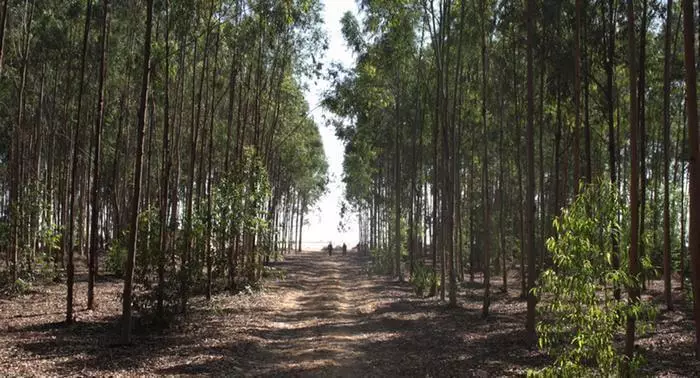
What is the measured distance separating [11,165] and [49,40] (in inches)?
239

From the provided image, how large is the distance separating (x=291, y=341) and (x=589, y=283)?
27.8 feet

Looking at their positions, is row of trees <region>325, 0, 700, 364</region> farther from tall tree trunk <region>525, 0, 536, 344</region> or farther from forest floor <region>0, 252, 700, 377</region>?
forest floor <region>0, 252, 700, 377</region>

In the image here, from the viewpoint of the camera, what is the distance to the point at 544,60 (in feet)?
57.2

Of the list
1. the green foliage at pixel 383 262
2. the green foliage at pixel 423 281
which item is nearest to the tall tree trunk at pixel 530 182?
the green foliage at pixel 423 281

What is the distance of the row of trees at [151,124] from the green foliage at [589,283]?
7903mm

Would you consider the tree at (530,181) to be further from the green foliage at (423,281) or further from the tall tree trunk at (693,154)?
the green foliage at (423,281)

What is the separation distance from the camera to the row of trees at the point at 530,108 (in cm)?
1046

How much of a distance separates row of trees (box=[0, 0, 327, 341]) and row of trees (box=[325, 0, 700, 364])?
4.62m

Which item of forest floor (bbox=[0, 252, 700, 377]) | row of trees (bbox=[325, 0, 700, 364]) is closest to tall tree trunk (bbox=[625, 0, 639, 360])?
row of trees (bbox=[325, 0, 700, 364])

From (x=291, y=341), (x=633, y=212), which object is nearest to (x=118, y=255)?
(x=291, y=341)

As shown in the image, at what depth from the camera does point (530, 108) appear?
1244 centimetres

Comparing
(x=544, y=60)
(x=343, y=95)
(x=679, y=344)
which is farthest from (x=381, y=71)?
(x=679, y=344)

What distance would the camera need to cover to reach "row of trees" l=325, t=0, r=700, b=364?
10459 millimetres

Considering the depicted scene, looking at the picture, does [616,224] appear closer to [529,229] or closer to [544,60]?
[529,229]
